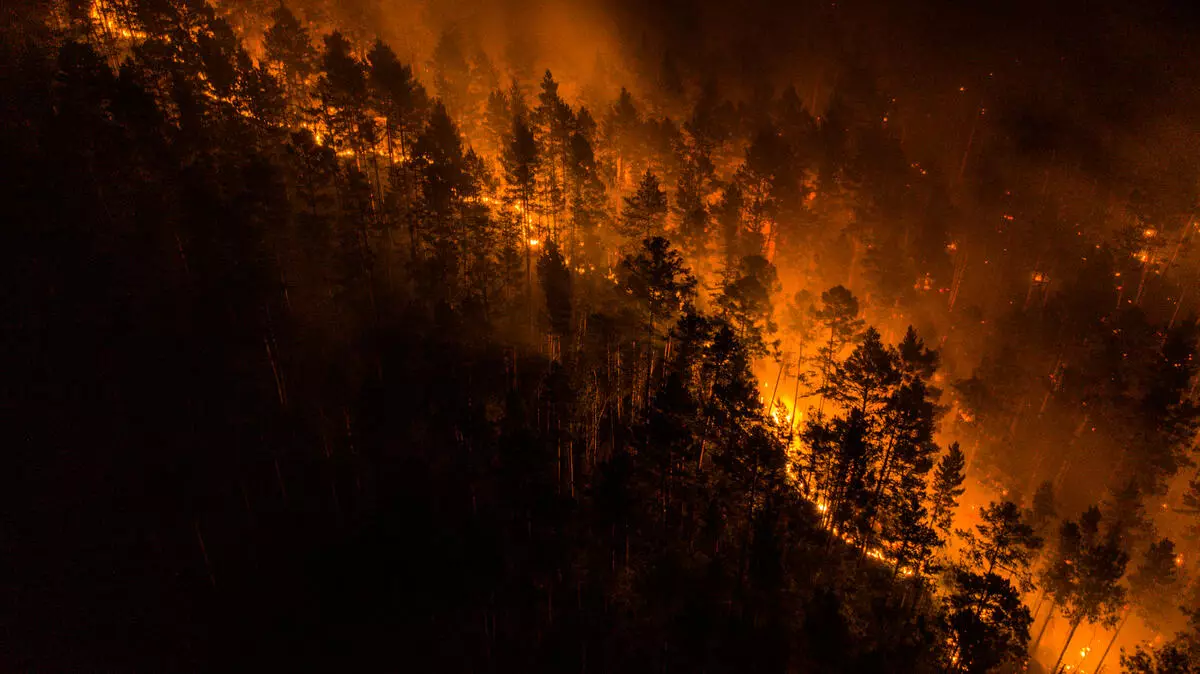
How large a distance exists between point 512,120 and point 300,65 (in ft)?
63.2

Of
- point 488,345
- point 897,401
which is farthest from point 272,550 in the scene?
point 897,401

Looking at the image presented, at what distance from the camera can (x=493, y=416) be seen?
37656 mm

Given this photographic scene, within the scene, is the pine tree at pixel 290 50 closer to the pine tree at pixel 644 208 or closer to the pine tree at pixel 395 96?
the pine tree at pixel 395 96

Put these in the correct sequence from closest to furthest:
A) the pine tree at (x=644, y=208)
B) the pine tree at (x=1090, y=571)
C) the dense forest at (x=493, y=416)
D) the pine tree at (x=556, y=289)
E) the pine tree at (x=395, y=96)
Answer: the dense forest at (x=493, y=416)
the pine tree at (x=1090, y=571)
the pine tree at (x=556, y=289)
the pine tree at (x=644, y=208)
the pine tree at (x=395, y=96)

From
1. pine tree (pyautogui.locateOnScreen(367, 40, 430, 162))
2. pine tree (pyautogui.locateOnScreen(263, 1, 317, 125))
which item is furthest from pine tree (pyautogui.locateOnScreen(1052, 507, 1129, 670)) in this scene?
pine tree (pyautogui.locateOnScreen(263, 1, 317, 125))

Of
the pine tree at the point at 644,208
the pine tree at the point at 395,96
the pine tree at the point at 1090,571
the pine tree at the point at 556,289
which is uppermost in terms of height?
the pine tree at the point at 395,96

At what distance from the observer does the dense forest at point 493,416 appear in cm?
3048

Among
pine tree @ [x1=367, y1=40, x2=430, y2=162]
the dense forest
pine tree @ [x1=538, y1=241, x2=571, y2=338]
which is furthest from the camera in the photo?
pine tree @ [x1=367, y1=40, x2=430, y2=162]

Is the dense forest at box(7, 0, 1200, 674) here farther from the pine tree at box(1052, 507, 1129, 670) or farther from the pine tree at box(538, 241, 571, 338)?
the pine tree at box(538, 241, 571, 338)

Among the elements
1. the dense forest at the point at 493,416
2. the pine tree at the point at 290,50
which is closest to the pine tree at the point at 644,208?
the dense forest at the point at 493,416

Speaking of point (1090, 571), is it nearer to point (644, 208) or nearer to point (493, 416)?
point (493, 416)

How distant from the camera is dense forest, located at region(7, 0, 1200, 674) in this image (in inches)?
1200

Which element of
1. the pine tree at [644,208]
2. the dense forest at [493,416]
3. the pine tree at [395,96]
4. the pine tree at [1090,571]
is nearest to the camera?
the dense forest at [493,416]

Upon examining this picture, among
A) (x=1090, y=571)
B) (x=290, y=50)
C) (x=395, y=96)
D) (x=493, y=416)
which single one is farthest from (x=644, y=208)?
(x=1090, y=571)
